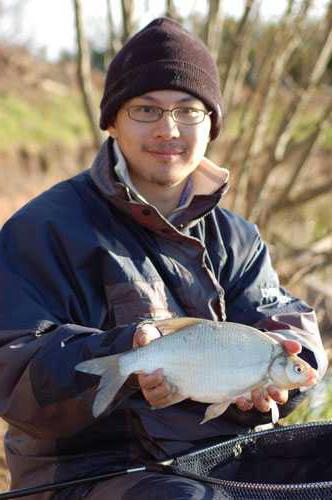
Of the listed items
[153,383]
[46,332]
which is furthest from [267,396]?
[46,332]

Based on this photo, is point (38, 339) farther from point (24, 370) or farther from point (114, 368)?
point (114, 368)

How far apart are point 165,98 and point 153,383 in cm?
108

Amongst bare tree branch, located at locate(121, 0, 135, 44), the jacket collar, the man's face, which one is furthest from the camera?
bare tree branch, located at locate(121, 0, 135, 44)

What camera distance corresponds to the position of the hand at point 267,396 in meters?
2.64

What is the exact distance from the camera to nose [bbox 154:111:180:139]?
10.3ft

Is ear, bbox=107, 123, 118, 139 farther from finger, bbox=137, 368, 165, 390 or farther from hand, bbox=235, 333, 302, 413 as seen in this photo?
finger, bbox=137, 368, 165, 390

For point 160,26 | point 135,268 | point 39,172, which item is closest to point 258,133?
point 160,26

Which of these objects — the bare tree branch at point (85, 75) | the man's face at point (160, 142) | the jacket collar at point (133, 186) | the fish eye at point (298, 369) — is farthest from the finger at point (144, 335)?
the bare tree branch at point (85, 75)

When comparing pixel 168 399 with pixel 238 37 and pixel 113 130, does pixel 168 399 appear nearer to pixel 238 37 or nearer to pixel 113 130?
pixel 113 130

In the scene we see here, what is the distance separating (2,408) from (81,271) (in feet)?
1.52

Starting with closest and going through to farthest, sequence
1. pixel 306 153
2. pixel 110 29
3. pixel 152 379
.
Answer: pixel 152 379 → pixel 110 29 → pixel 306 153

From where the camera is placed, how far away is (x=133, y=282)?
2.96 m

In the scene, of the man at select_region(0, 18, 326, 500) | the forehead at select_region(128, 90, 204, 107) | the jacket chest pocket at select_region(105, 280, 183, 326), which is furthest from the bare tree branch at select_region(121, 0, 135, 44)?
the jacket chest pocket at select_region(105, 280, 183, 326)

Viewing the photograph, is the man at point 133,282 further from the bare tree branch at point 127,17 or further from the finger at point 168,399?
the bare tree branch at point 127,17
